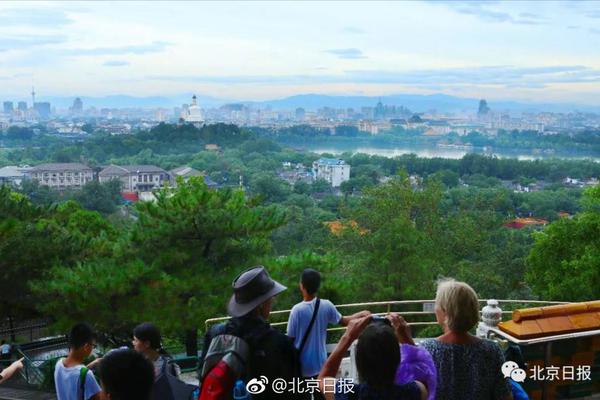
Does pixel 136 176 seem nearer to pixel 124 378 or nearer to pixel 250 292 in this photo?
pixel 250 292

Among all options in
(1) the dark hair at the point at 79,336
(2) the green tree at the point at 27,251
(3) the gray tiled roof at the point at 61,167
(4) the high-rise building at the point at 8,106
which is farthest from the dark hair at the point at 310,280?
(4) the high-rise building at the point at 8,106

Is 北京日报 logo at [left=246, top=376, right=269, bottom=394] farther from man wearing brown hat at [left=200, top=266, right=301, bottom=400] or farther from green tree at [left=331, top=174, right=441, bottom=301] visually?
green tree at [left=331, top=174, right=441, bottom=301]

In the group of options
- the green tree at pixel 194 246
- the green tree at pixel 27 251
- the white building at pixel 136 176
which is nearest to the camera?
the green tree at pixel 194 246

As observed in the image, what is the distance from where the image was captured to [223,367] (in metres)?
1.77

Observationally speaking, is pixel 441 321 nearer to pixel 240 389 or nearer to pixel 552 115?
pixel 240 389

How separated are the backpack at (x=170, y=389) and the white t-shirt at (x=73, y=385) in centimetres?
23

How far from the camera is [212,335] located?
6.27ft

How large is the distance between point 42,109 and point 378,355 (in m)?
171

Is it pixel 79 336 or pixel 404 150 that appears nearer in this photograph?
pixel 79 336

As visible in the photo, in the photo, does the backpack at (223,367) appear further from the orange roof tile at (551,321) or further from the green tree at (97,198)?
the green tree at (97,198)

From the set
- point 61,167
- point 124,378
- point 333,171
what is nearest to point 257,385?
point 124,378

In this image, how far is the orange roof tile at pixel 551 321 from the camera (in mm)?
3064

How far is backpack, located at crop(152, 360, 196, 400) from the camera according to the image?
2248 mm

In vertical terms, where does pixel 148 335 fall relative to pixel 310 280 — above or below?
below
